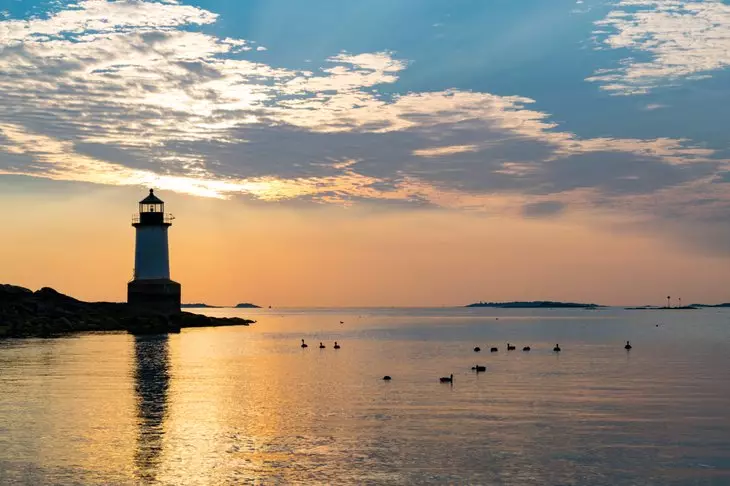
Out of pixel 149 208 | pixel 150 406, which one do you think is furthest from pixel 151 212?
pixel 150 406

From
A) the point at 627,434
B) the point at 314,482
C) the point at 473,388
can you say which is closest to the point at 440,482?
the point at 314,482

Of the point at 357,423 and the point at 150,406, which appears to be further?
the point at 150,406

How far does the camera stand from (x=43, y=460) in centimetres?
2525

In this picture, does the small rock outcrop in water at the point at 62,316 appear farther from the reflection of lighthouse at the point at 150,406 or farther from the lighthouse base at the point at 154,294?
the reflection of lighthouse at the point at 150,406

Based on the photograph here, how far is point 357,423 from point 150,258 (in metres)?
72.2

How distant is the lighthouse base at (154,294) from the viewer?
101 m

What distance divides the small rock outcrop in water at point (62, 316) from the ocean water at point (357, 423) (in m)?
34.0

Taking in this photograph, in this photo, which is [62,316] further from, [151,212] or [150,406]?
[150,406]

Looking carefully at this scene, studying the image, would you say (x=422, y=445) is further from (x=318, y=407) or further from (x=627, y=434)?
(x=318, y=407)

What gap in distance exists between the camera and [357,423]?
32906 millimetres

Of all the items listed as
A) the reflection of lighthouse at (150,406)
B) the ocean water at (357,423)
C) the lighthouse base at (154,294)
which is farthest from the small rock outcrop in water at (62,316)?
the ocean water at (357,423)

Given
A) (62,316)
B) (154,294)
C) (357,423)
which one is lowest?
(357,423)

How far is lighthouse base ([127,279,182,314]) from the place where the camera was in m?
101

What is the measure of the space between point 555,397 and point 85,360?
36557 mm
